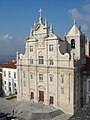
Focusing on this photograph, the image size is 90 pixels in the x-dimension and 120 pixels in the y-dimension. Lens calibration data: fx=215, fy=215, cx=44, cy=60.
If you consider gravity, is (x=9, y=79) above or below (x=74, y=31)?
below

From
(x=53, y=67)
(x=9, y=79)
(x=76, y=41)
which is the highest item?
(x=76, y=41)

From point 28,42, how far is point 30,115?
14366 mm

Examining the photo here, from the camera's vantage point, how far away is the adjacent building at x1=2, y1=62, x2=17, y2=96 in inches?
2117

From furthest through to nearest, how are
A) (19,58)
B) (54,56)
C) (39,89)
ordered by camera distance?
1. (19,58)
2. (39,89)
3. (54,56)

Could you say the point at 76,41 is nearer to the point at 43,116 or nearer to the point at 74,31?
the point at 74,31

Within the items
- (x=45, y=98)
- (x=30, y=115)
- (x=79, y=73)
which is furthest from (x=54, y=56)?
(x=30, y=115)

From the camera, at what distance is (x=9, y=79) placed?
54.8 meters

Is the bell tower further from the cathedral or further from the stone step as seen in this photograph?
the stone step

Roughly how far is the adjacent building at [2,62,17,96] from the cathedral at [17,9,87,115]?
959 cm

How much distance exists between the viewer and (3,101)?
45.8 meters

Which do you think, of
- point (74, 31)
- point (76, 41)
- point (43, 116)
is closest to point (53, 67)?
point (76, 41)

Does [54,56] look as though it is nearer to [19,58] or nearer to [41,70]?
[41,70]

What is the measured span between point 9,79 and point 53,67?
19115 millimetres

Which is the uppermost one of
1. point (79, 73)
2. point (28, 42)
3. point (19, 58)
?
point (28, 42)
